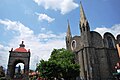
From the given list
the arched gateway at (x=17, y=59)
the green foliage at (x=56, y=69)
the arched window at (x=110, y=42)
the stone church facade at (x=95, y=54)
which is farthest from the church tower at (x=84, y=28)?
the arched gateway at (x=17, y=59)

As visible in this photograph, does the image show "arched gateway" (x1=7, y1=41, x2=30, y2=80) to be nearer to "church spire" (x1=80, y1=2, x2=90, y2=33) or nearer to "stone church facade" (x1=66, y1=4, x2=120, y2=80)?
"stone church facade" (x1=66, y1=4, x2=120, y2=80)

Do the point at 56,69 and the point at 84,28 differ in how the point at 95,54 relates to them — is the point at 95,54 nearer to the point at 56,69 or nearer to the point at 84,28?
the point at 84,28

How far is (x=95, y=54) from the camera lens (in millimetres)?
30500

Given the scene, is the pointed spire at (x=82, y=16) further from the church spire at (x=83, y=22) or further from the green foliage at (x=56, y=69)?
the green foliage at (x=56, y=69)

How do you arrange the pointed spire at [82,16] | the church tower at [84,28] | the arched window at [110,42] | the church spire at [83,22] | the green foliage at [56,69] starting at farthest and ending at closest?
the pointed spire at [82,16] < the arched window at [110,42] < the church spire at [83,22] < the church tower at [84,28] < the green foliage at [56,69]

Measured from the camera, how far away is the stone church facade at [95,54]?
28.8m

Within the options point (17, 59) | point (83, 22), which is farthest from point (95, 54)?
point (17, 59)

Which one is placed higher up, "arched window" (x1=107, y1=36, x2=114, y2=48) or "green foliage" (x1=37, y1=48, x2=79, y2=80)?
"arched window" (x1=107, y1=36, x2=114, y2=48)

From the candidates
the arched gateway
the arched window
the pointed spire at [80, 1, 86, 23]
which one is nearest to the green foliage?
the arched gateway

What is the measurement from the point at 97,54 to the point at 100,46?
228 cm

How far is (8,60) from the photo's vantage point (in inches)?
1302

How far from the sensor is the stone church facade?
28.8 metres

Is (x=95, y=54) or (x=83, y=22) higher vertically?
(x=83, y=22)

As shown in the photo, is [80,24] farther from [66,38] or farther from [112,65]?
[112,65]
